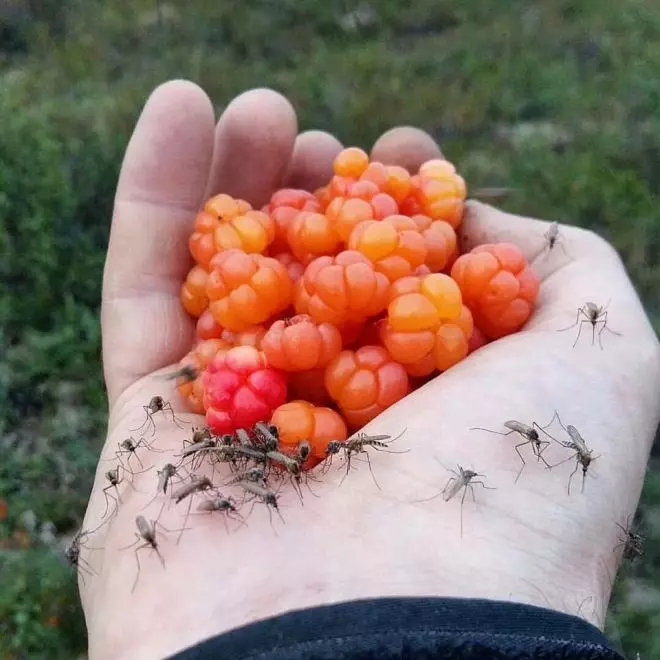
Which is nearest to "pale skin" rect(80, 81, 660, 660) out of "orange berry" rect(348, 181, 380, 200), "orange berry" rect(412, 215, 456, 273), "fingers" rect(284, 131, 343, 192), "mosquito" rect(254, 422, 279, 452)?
"mosquito" rect(254, 422, 279, 452)

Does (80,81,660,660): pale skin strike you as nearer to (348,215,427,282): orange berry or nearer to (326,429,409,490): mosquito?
(326,429,409,490): mosquito

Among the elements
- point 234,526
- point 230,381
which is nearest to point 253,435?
point 230,381

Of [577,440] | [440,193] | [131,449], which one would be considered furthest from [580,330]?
[131,449]

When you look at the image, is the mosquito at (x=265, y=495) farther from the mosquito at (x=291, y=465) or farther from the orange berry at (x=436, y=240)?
the orange berry at (x=436, y=240)

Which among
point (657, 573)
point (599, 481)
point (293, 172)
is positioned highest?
point (293, 172)

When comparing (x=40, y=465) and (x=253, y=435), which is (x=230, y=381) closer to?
(x=253, y=435)
